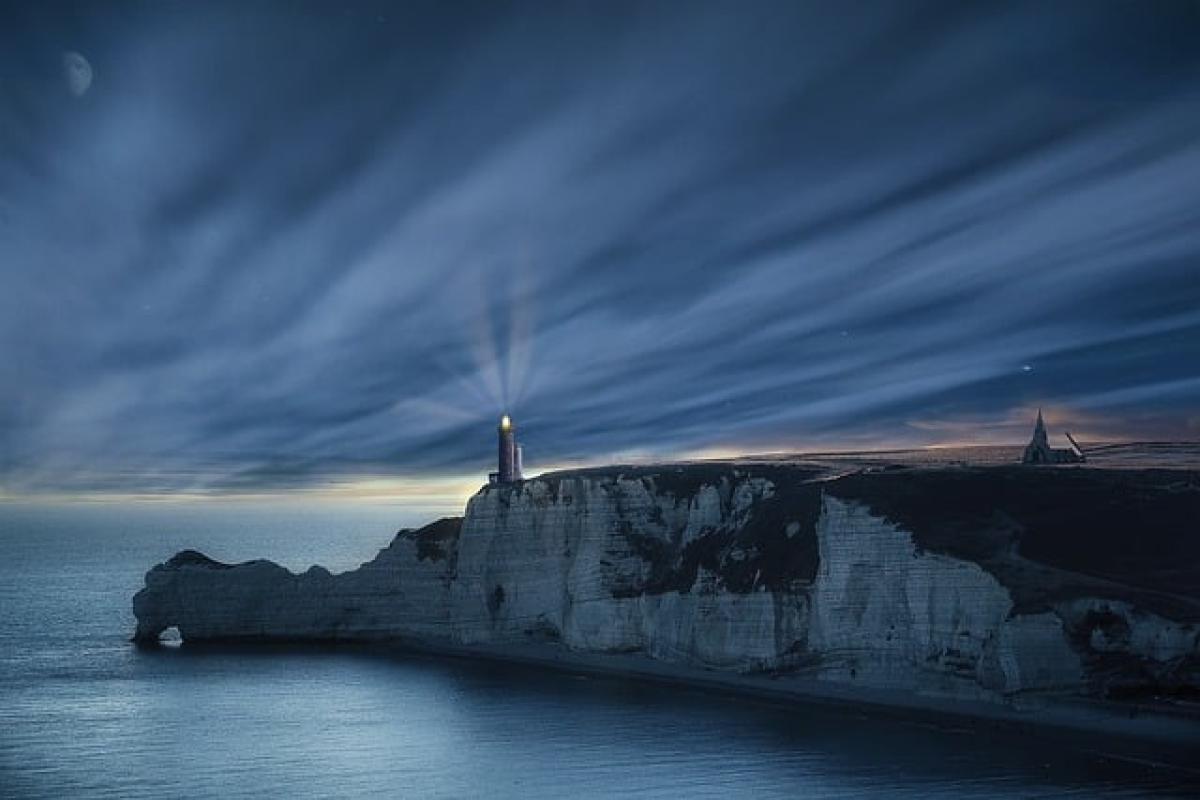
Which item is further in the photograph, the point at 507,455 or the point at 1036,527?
the point at 507,455

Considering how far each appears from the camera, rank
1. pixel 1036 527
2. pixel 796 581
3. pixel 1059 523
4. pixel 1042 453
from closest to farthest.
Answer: pixel 796 581 → pixel 1036 527 → pixel 1059 523 → pixel 1042 453

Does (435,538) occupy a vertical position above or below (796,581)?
above

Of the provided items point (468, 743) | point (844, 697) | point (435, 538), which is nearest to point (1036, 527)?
point (844, 697)

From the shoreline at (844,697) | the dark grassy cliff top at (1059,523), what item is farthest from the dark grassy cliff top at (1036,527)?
the shoreline at (844,697)

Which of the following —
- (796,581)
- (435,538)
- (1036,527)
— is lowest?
(796,581)

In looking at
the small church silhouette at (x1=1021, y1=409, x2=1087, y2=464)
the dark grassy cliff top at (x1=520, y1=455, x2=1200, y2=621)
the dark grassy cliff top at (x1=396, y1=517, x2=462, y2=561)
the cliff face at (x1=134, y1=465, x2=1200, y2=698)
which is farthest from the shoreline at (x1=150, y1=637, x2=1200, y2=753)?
the small church silhouette at (x1=1021, y1=409, x2=1087, y2=464)

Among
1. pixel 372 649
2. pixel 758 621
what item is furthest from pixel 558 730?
Answer: pixel 372 649

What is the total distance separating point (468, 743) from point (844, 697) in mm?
18036

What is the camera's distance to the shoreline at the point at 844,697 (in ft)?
147

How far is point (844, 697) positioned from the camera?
5334 cm

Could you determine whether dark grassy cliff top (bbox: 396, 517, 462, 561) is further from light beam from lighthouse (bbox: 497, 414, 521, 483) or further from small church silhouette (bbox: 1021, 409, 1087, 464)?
small church silhouette (bbox: 1021, 409, 1087, 464)

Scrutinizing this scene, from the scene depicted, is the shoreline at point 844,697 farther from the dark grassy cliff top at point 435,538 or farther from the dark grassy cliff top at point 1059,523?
the dark grassy cliff top at point 435,538

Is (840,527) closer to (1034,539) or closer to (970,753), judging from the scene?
(1034,539)

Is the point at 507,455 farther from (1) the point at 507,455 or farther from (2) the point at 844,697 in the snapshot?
(2) the point at 844,697
